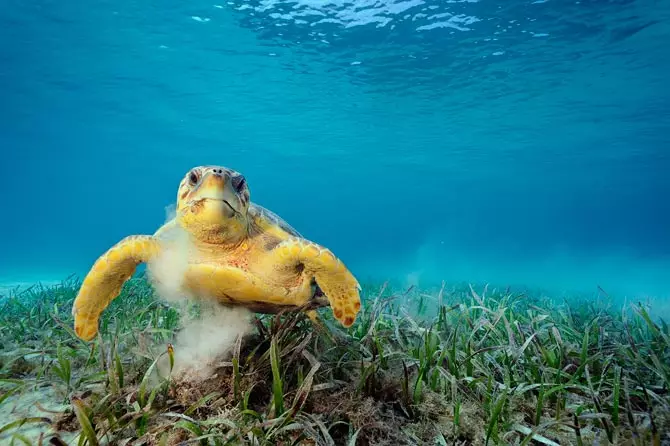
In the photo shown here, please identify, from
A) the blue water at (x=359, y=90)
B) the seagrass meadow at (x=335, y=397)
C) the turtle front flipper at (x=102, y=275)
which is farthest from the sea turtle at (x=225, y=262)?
the blue water at (x=359, y=90)

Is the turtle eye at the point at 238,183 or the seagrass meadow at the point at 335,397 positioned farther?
the turtle eye at the point at 238,183

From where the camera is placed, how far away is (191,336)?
2.64m

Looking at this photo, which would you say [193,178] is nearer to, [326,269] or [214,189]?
[214,189]

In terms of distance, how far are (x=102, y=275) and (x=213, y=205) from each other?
1069 mm

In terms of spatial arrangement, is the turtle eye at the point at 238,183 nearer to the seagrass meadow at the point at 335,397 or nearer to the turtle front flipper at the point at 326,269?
the turtle front flipper at the point at 326,269

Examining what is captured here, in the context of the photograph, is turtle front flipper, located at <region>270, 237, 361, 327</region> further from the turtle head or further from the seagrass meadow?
the turtle head

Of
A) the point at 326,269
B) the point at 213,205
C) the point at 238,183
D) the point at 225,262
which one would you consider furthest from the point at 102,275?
the point at 326,269

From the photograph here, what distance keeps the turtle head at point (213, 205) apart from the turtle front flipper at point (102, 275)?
13.1 inches

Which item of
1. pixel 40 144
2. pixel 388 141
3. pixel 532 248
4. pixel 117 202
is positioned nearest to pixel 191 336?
pixel 388 141

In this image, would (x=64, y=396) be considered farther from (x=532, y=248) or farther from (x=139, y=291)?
(x=532, y=248)

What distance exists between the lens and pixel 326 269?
2.75m

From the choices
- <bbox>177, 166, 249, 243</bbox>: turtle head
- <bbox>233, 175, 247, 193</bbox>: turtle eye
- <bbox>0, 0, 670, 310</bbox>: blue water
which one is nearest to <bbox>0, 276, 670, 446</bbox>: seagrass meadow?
<bbox>177, 166, 249, 243</bbox>: turtle head

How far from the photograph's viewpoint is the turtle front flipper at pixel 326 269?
106 inches

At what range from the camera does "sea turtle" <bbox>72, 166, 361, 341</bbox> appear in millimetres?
2656
